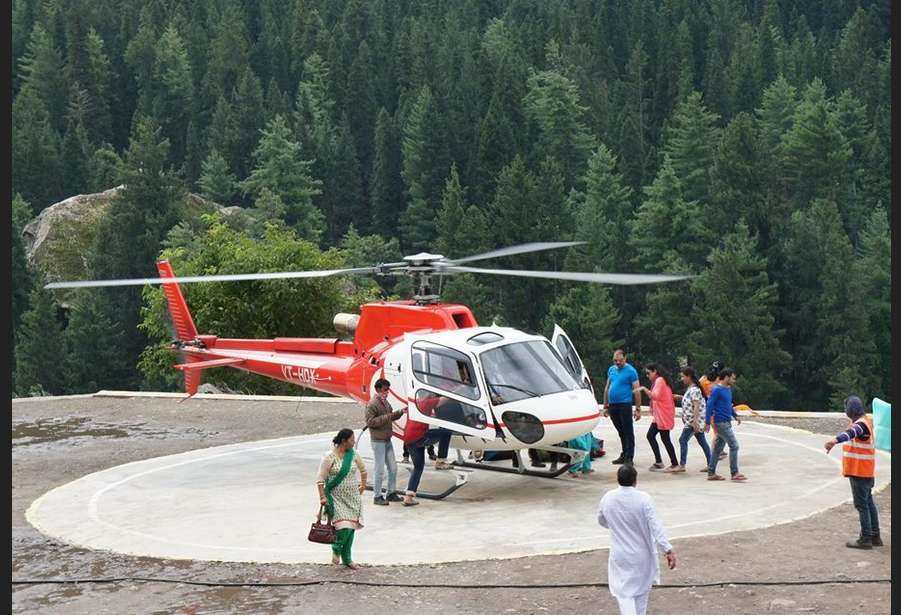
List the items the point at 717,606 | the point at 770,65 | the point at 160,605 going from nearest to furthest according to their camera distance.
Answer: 1. the point at 717,606
2. the point at 160,605
3. the point at 770,65

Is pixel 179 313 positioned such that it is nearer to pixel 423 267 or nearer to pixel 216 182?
pixel 423 267

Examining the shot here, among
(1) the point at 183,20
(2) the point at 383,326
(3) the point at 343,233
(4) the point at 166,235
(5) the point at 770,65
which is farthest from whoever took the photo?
(1) the point at 183,20

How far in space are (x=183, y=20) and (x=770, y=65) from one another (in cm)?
6679

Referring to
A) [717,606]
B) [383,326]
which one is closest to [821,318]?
[383,326]

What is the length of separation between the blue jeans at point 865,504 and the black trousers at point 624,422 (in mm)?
4392

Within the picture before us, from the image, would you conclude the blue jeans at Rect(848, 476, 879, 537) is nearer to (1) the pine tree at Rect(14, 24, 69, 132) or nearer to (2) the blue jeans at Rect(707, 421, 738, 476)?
(2) the blue jeans at Rect(707, 421, 738, 476)

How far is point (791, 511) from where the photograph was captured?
14.2 metres

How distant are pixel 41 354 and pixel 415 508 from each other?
7265cm

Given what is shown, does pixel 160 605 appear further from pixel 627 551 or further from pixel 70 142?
pixel 70 142

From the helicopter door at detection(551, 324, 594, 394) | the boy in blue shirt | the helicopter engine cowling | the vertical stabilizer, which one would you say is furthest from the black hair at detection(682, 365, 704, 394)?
the vertical stabilizer

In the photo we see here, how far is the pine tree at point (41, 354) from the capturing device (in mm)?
82750

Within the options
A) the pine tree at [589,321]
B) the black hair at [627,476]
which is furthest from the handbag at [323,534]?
the pine tree at [589,321]

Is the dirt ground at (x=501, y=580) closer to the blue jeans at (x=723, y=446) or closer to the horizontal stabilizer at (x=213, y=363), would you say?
the blue jeans at (x=723, y=446)

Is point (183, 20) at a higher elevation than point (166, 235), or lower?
higher
